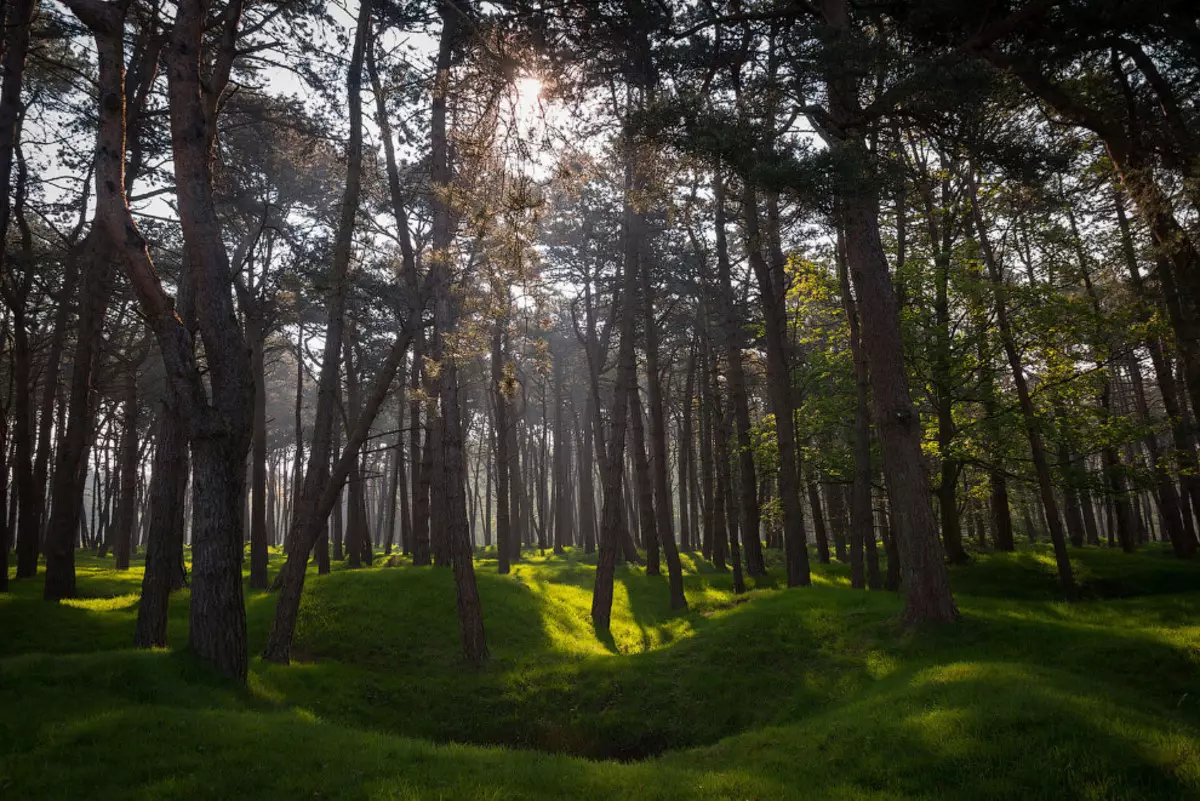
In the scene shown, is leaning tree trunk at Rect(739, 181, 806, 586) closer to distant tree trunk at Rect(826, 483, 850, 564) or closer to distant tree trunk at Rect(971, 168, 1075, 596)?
distant tree trunk at Rect(971, 168, 1075, 596)

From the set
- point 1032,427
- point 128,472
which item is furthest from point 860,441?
point 128,472

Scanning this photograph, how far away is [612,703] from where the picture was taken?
11125 millimetres

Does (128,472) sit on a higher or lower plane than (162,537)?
higher

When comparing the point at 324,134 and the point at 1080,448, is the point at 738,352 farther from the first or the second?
the point at 324,134

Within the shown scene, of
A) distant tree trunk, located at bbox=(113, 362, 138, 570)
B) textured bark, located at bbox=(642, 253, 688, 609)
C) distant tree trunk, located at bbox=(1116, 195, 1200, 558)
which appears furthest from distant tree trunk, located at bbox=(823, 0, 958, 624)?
distant tree trunk, located at bbox=(113, 362, 138, 570)

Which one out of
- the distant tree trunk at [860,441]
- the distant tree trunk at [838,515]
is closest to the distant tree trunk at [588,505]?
the distant tree trunk at [838,515]

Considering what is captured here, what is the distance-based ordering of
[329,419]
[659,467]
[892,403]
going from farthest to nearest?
[659,467], [329,419], [892,403]

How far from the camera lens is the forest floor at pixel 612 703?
624cm

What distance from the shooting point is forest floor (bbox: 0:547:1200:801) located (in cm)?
624

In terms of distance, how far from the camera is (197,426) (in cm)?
907

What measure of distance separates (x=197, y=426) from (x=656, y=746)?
26.7 feet

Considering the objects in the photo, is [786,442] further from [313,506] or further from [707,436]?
[313,506]

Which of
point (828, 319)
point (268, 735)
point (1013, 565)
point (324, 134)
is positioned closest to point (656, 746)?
point (268, 735)

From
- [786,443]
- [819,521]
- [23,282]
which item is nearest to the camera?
[786,443]
